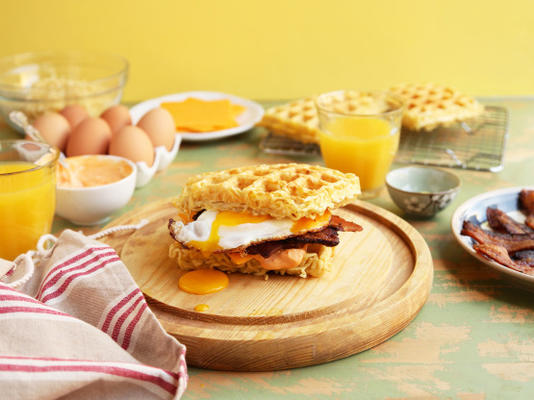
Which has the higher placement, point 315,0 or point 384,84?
point 315,0

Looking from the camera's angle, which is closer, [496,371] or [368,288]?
[496,371]

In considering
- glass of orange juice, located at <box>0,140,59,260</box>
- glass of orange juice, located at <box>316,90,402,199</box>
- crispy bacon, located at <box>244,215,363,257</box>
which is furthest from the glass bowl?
crispy bacon, located at <box>244,215,363,257</box>

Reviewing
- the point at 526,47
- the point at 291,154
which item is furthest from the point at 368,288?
the point at 526,47

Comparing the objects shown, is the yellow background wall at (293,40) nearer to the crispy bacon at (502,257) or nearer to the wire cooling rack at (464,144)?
the wire cooling rack at (464,144)

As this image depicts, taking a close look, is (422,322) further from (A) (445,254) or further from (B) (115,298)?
(B) (115,298)

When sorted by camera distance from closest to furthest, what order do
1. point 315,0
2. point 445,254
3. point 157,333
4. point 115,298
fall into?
point 157,333 → point 115,298 → point 445,254 → point 315,0

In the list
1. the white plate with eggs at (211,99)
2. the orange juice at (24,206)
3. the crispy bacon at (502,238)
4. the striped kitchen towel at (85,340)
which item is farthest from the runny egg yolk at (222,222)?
the white plate with eggs at (211,99)

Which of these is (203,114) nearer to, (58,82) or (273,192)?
(58,82)
